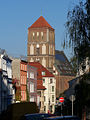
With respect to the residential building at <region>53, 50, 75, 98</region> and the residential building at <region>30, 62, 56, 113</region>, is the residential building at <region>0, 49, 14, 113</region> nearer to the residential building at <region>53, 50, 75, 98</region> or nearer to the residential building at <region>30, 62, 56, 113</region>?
the residential building at <region>30, 62, 56, 113</region>

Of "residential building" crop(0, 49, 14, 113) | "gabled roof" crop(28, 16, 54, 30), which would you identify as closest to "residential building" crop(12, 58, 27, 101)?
"residential building" crop(0, 49, 14, 113)

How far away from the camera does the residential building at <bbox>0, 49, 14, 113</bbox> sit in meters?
49.8

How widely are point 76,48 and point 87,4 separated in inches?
86.7

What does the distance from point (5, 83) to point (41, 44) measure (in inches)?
3816

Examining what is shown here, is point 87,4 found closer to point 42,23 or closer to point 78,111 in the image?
point 78,111

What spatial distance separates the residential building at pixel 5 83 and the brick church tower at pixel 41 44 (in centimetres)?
8766

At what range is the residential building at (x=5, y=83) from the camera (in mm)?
49812

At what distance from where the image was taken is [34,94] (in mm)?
72500

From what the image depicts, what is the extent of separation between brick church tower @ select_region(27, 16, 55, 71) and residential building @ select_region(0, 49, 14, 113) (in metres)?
87.7

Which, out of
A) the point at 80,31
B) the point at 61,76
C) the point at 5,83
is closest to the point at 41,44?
the point at 61,76

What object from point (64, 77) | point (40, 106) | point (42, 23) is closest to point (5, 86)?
point (40, 106)

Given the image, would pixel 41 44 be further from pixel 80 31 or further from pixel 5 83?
pixel 80 31

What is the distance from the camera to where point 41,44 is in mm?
148000

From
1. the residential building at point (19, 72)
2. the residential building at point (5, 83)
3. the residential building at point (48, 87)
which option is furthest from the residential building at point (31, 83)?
the residential building at point (48, 87)
